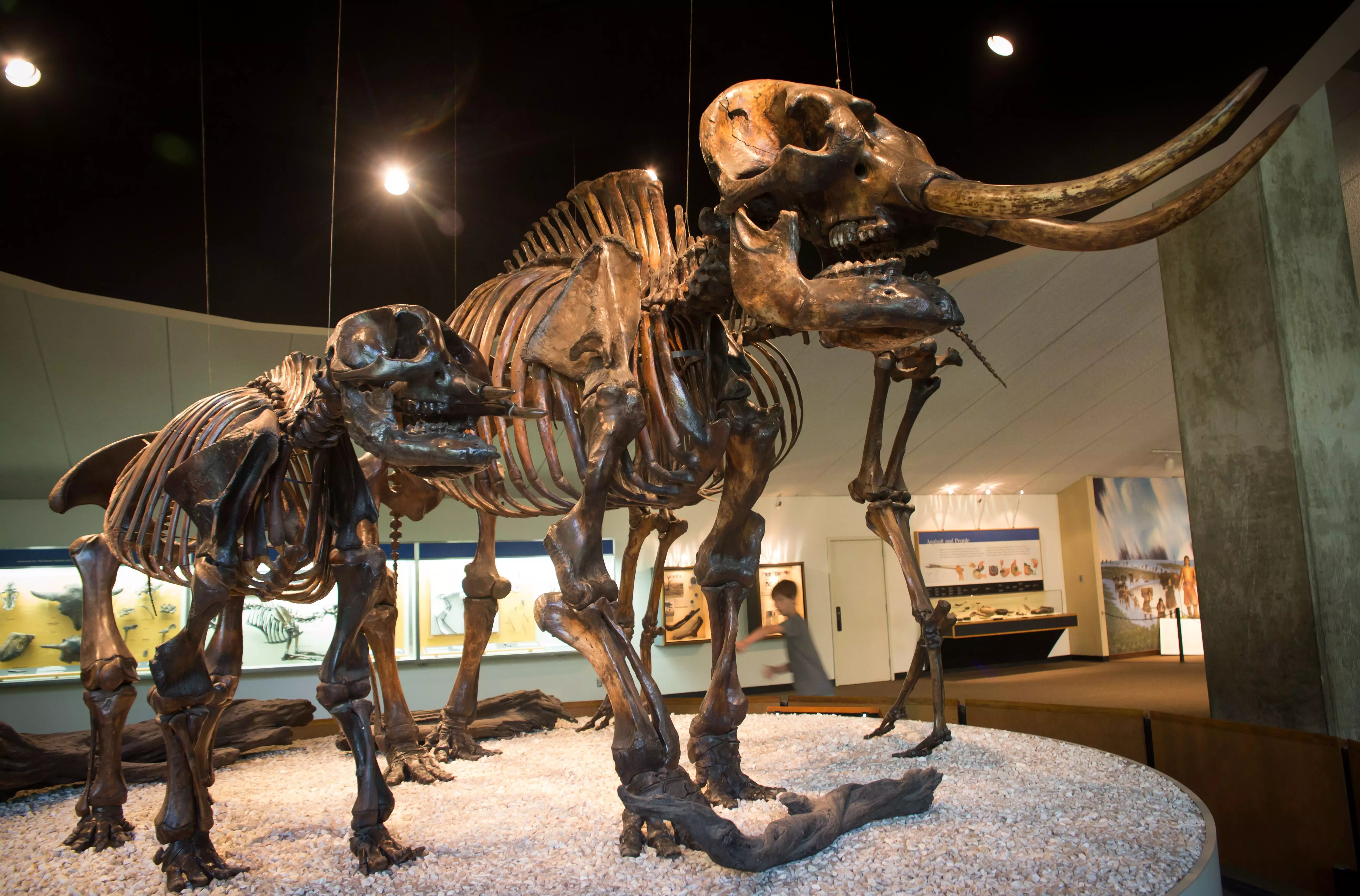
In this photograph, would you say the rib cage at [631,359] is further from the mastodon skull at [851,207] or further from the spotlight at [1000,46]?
the spotlight at [1000,46]

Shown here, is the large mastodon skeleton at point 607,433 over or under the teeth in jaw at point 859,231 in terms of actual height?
under

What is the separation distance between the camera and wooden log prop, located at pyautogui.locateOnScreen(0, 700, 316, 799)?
4891 mm

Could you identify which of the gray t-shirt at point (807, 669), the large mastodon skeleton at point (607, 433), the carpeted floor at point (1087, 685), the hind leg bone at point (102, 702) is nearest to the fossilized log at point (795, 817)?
the large mastodon skeleton at point (607, 433)

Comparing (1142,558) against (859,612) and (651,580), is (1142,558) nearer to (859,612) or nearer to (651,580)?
(859,612)

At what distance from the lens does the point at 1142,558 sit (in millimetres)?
12672

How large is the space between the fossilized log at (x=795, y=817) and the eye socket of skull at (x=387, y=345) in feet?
5.52

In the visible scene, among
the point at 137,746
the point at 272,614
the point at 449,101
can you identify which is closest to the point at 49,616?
the point at 272,614

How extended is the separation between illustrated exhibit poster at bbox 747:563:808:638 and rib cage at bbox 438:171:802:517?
5.85 meters

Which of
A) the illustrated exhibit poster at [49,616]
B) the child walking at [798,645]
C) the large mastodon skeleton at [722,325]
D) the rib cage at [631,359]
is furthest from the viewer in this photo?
the illustrated exhibit poster at [49,616]

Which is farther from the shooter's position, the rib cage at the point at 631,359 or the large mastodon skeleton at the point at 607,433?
the rib cage at the point at 631,359

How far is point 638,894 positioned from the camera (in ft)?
9.21

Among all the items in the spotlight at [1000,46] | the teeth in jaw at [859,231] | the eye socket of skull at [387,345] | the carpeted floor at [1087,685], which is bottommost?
the carpeted floor at [1087,685]

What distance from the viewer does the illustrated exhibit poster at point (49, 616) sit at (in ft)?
21.8

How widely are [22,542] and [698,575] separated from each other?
617cm
